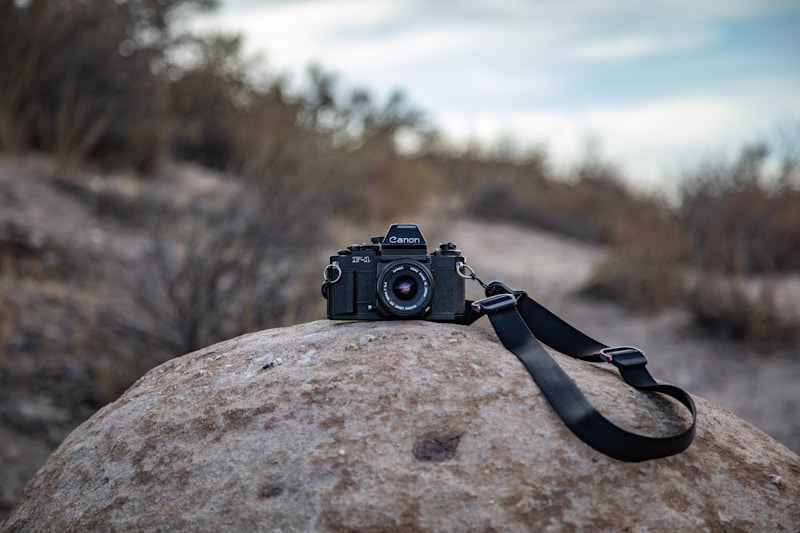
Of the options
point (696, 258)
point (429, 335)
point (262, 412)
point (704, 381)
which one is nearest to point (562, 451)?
point (429, 335)

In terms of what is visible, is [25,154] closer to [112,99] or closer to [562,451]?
[112,99]

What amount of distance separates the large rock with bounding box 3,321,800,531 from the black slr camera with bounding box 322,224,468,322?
0.10m

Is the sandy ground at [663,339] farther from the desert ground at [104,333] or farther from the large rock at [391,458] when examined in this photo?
the large rock at [391,458]

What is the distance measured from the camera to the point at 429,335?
89.2 inches

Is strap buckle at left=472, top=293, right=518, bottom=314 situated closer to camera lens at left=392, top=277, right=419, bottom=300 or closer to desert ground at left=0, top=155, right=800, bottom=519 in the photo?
camera lens at left=392, top=277, right=419, bottom=300

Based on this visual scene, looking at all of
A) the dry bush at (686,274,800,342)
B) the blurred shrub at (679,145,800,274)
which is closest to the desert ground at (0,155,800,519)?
the dry bush at (686,274,800,342)

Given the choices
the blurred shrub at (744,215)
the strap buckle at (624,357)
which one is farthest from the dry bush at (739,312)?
the strap buckle at (624,357)

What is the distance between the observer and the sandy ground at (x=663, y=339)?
551cm

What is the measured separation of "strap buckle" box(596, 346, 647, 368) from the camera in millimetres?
2174

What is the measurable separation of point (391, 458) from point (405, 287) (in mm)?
674

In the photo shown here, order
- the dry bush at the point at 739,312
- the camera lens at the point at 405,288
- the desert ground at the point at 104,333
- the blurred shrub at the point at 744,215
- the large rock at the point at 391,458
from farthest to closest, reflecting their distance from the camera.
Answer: the blurred shrub at the point at 744,215 → the dry bush at the point at 739,312 → the desert ground at the point at 104,333 → the camera lens at the point at 405,288 → the large rock at the point at 391,458

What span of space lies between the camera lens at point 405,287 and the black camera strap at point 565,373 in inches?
7.7

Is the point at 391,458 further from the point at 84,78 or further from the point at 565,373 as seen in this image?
the point at 84,78

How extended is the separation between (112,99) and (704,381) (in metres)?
6.24
